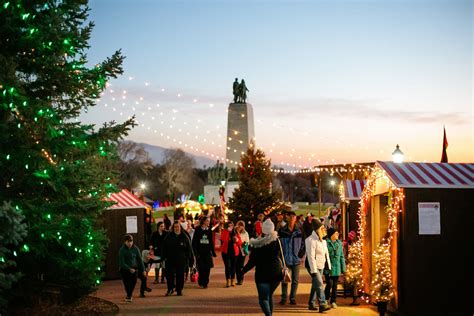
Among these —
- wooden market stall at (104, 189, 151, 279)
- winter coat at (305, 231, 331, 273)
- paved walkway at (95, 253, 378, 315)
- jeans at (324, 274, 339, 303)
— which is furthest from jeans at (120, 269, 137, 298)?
wooden market stall at (104, 189, 151, 279)

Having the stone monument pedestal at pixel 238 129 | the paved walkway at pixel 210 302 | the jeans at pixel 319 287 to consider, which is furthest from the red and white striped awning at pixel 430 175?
the stone monument pedestal at pixel 238 129

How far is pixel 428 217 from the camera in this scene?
1191cm

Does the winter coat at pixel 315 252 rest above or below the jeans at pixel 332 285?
above

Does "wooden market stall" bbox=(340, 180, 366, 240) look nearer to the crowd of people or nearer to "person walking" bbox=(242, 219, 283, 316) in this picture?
the crowd of people

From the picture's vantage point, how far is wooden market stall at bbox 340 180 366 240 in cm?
2091

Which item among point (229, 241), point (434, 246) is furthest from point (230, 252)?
point (434, 246)

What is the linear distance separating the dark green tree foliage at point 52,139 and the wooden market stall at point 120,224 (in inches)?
278

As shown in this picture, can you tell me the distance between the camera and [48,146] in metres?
11.4

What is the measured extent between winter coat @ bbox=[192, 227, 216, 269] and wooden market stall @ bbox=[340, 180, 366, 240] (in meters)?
5.41

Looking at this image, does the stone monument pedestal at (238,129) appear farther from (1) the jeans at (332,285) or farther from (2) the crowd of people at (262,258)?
(1) the jeans at (332,285)

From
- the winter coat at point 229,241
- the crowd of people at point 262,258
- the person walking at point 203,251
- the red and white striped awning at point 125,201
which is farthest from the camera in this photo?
the red and white striped awning at point 125,201

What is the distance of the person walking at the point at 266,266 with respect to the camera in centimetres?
1048

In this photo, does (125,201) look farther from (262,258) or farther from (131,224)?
(262,258)

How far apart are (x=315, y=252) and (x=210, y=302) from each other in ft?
9.45
